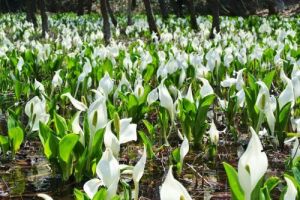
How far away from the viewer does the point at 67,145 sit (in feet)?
8.09

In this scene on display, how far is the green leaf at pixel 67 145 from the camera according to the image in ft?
7.87

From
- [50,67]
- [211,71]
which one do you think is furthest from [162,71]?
[50,67]

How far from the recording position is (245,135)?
12.2ft

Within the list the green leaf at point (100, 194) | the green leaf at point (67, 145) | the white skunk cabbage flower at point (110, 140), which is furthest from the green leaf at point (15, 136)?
the green leaf at point (100, 194)

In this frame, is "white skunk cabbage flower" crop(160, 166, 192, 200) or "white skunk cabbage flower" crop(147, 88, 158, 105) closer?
"white skunk cabbage flower" crop(160, 166, 192, 200)

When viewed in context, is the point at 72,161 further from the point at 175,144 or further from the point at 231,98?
the point at 231,98

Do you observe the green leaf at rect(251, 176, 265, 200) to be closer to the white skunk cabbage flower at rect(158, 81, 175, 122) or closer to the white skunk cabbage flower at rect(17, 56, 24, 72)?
the white skunk cabbage flower at rect(158, 81, 175, 122)

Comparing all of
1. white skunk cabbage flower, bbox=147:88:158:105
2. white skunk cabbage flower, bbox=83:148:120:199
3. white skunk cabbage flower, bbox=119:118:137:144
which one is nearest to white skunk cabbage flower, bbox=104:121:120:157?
white skunk cabbage flower, bbox=119:118:137:144

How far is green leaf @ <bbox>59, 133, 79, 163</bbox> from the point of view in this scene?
240cm

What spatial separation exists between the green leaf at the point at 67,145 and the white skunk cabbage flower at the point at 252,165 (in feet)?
3.36

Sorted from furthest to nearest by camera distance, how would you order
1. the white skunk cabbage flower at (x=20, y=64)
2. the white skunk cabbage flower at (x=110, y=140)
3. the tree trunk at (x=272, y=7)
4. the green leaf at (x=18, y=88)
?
1. the tree trunk at (x=272, y=7)
2. the white skunk cabbage flower at (x=20, y=64)
3. the green leaf at (x=18, y=88)
4. the white skunk cabbage flower at (x=110, y=140)

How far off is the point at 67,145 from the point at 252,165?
1.16m

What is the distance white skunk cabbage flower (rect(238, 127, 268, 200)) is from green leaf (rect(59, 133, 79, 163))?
102cm

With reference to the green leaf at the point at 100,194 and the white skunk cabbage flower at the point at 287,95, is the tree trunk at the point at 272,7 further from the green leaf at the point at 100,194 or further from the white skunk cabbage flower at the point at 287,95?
the green leaf at the point at 100,194
